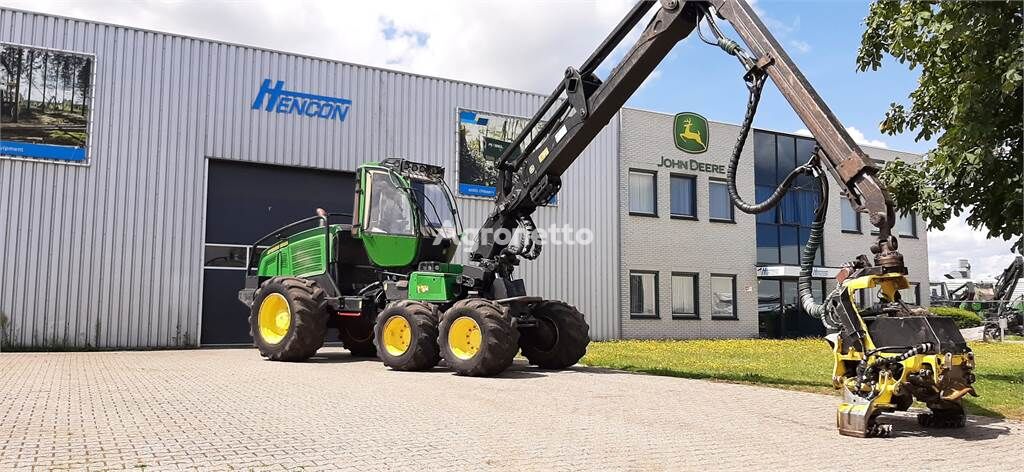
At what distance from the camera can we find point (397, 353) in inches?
485

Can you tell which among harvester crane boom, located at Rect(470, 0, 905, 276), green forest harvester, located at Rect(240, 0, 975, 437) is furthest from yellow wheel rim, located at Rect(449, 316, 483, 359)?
harvester crane boom, located at Rect(470, 0, 905, 276)

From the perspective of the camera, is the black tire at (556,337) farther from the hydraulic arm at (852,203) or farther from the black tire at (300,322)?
the black tire at (300,322)

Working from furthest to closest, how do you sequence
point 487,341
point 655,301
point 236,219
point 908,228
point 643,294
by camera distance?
point 908,228 < point 655,301 < point 643,294 < point 236,219 < point 487,341

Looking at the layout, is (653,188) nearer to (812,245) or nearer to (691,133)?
(691,133)

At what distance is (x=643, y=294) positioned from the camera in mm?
25016

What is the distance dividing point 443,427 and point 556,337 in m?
5.74

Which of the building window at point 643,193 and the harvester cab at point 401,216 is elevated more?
the building window at point 643,193

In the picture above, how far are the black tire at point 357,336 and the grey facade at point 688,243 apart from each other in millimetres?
10231

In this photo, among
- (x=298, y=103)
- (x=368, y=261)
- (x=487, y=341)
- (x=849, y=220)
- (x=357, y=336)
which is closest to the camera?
(x=487, y=341)

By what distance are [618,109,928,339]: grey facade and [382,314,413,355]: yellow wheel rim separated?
12.6 m

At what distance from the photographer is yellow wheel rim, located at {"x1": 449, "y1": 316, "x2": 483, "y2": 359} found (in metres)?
11.4

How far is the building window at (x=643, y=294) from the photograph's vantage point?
24672mm

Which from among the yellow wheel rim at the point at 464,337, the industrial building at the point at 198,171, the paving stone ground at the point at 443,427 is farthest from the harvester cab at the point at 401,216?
the industrial building at the point at 198,171

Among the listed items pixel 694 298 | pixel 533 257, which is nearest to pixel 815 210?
pixel 533 257
